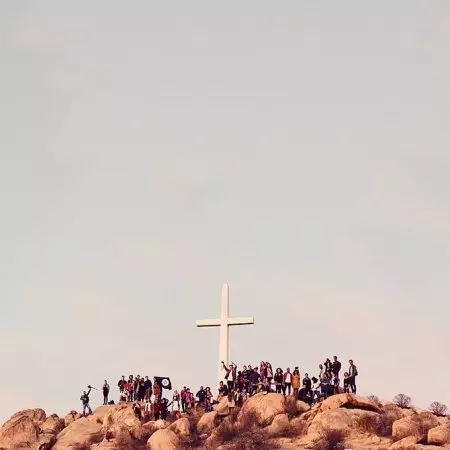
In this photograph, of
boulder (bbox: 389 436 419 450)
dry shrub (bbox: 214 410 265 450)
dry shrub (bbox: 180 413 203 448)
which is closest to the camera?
boulder (bbox: 389 436 419 450)

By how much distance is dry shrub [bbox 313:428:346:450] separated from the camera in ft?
153

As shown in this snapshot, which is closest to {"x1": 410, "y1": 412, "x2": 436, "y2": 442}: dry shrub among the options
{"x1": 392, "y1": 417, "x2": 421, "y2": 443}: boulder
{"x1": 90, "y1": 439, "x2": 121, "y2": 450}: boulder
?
{"x1": 392, "y1": 417, "x2": 421, "y2": 443}: boulder

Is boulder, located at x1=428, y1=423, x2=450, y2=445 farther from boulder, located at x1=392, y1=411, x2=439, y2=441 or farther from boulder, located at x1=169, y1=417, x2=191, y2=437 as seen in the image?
boulder, located at x1=169, y1=417, x2=191, y2=437

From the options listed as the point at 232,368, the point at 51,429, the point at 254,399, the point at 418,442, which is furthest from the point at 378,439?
the point at 51,429

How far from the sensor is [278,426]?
49562 mm

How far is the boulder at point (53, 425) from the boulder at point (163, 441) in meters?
9.72

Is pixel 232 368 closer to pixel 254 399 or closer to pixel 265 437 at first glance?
pixel 254 399

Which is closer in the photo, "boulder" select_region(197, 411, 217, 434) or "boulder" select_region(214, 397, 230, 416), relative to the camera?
"boulder" select_region(197, 411, 217, 434)

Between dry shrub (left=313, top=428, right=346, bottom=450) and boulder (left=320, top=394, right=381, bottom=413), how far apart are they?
2131 mm

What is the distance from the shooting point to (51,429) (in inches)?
2306

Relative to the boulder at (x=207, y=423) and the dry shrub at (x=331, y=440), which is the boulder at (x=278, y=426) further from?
the boulder at (x=207, y=423)

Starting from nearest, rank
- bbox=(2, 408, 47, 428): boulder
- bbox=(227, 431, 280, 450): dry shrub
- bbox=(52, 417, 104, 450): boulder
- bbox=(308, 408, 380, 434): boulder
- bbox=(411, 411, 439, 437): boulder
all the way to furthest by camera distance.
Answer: bbox=(411, 411, 439, 437): boulder → bbox=(227, 431, 280, 450): dry shrub → bbox=(308, 408, 380, 434): boulder → bbox=(52, 417, 104, 450): boulder → bbox=(2, 408, 47, 428): boulder

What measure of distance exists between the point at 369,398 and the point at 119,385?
48.3 ft

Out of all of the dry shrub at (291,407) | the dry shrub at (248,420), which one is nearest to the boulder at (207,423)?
the dry shrub at (248,420)
